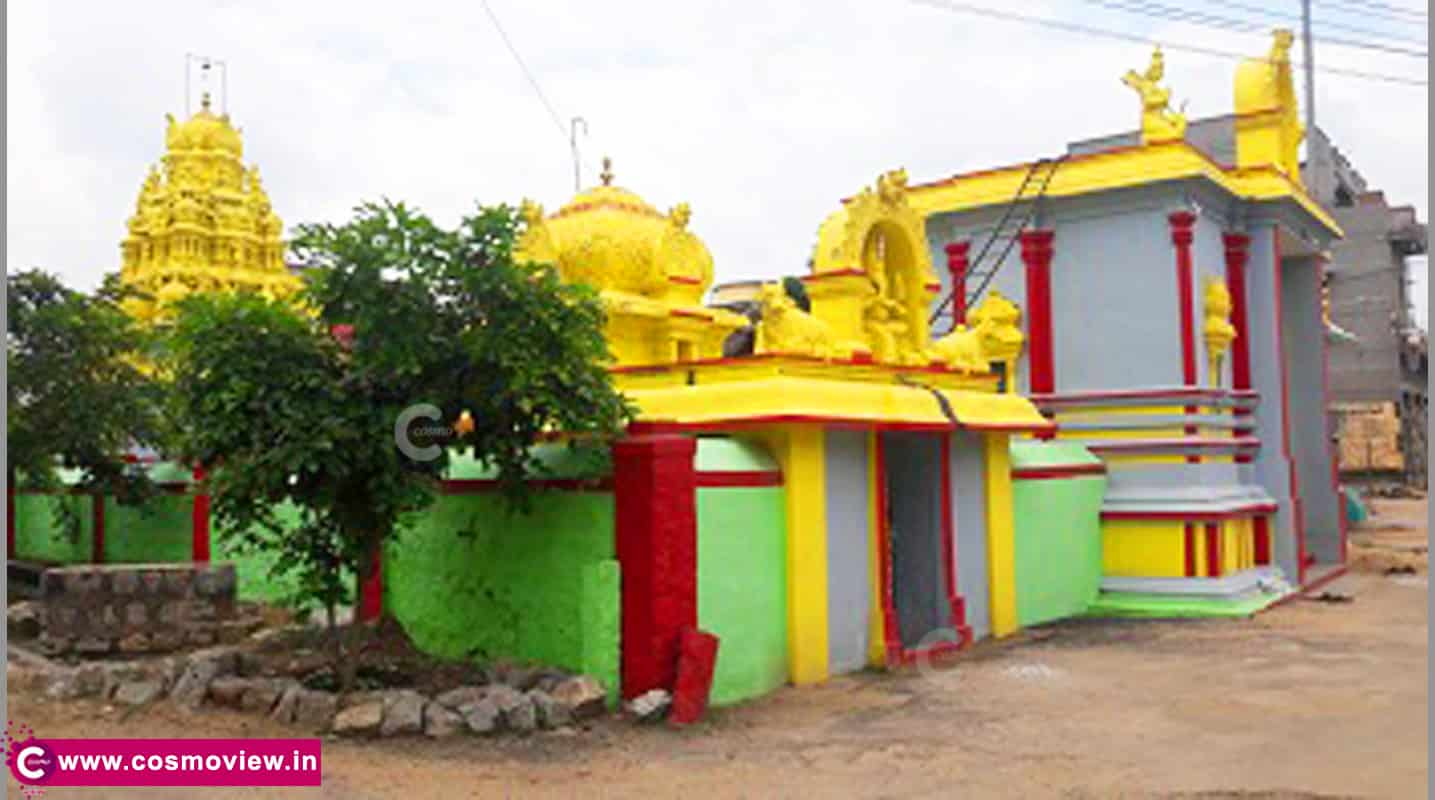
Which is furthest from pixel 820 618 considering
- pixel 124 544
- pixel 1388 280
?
pixel 1388 280

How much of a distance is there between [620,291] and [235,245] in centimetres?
1506

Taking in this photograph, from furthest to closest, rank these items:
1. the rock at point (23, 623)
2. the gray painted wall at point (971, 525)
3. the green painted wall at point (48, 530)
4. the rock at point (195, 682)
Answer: the green painted wall at point (48, 530) → the gray painted wall at point (971, 525) → the rock at point (23, 623) → the rock at point (195, 682)

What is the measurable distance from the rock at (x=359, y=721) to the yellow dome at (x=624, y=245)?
6297 mm

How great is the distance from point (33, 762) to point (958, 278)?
14221 millimetres

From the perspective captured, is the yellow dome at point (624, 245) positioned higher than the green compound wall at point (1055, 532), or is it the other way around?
the yellow dome at point (624, 245)

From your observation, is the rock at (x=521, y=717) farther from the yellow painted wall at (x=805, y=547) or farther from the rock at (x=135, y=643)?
the rock at (x=135, y=643)

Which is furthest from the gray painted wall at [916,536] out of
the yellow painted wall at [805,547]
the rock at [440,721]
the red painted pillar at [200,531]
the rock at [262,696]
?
the red painted pillar at [200,531]

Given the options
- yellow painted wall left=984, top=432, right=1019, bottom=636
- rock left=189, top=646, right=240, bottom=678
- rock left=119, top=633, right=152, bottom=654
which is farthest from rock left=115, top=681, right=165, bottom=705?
yellow painted wall left=984, top=432, right=1019, bottom=636

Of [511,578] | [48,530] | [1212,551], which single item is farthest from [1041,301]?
[48,530]

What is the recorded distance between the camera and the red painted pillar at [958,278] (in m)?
18.9

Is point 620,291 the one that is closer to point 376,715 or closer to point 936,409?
point 936,409

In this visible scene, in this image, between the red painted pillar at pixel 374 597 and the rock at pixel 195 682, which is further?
the red painted pillar at pixel 374 597

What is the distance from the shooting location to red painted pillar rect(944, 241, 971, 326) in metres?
18.9

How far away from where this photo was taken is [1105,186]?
17.5 meters
